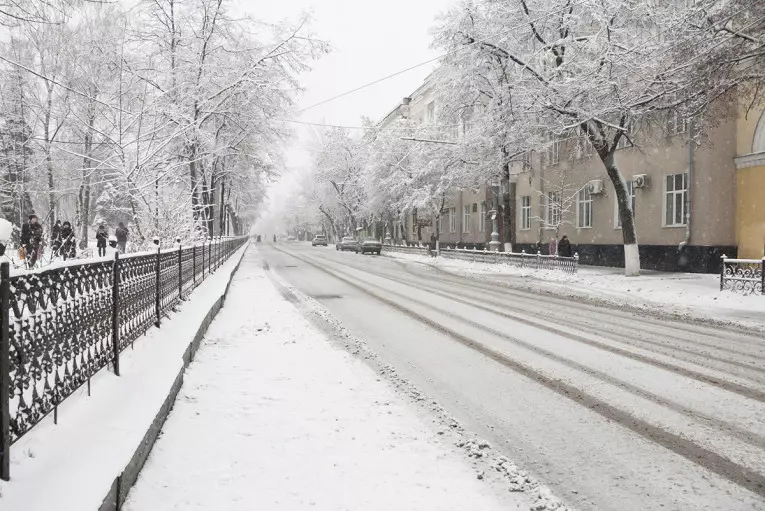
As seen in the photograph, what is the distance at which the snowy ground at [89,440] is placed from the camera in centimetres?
271

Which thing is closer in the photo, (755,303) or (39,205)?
(755,303)

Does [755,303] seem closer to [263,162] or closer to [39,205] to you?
[263,162]

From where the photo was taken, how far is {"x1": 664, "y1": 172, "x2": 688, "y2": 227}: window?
21500mm

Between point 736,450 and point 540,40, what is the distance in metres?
20.0

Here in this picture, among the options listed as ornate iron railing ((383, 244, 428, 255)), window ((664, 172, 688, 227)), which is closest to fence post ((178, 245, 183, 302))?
window ((664, 172, 688, 227))

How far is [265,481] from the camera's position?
3.39 m

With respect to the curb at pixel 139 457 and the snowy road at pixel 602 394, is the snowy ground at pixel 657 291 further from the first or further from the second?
the curb at pixel 139 457

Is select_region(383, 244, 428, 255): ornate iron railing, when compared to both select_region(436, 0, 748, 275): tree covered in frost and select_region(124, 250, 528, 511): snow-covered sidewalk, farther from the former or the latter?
select_region(124, 250, 528, 511): snow-covered sidewalk

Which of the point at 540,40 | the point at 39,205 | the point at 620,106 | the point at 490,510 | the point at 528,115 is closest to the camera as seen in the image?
the point at 490,510

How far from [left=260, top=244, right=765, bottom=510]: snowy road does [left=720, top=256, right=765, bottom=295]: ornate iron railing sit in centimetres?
524

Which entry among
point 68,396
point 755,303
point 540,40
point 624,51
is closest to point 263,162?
point 540,40

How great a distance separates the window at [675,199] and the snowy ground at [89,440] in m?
21.4

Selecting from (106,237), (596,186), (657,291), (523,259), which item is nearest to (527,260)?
(523,259)

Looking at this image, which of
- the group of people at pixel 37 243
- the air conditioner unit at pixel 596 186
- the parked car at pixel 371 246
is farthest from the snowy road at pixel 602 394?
the parked car at pixel 371 246
